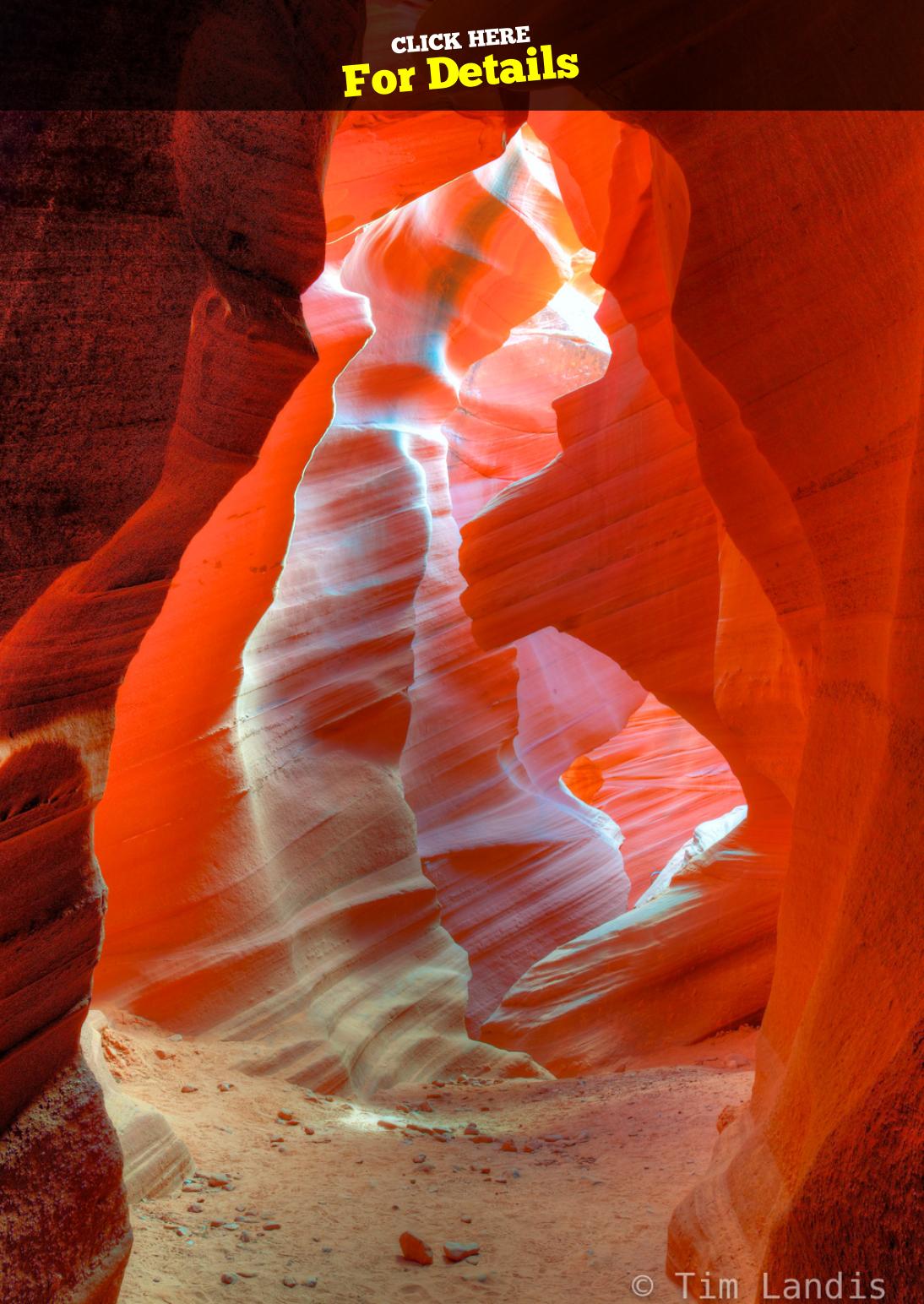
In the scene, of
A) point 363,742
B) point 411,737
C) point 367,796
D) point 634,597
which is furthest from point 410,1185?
point 411,737

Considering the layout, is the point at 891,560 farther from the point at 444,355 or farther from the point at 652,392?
the point at 444,355

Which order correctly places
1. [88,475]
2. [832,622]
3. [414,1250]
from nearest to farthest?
[88,475] → [414,1250] → [832,622]

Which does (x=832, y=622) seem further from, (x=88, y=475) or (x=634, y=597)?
(x=634, y=597)

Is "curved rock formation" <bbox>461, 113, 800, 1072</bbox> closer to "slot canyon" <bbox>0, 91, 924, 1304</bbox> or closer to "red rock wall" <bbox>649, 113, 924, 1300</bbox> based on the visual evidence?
"slot canyon" <bbox>0, 91, 924, 1304</bbox>

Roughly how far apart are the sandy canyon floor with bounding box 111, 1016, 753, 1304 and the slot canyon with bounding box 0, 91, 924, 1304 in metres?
0.03

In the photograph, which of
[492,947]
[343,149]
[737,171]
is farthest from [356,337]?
[492,947]

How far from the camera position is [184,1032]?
6.84 metres

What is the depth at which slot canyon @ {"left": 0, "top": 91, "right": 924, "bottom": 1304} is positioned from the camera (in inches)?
118

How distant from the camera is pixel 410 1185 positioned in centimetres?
488

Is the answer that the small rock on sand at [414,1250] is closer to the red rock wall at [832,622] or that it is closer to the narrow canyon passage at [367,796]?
the narrow canyon passage at [367,796]

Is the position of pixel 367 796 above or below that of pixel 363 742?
below

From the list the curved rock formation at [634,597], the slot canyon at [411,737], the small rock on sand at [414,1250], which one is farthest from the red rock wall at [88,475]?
the curved rock formation at [634,597]

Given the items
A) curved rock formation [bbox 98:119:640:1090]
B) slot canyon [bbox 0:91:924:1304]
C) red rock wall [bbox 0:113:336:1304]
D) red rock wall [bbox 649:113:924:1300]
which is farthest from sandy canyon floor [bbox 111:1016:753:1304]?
curved rock formation [bbox 98:119:640:1090]

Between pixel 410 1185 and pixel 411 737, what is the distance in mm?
9044
